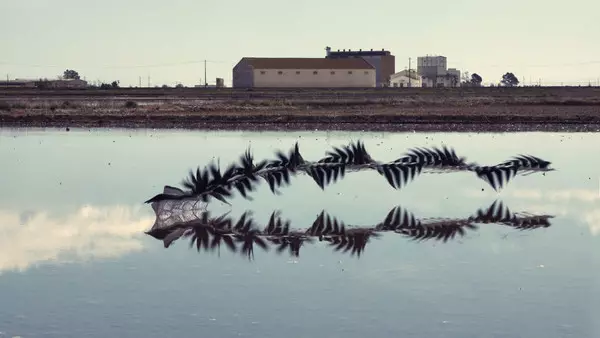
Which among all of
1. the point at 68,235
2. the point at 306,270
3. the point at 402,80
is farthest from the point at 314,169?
the point at 402,80

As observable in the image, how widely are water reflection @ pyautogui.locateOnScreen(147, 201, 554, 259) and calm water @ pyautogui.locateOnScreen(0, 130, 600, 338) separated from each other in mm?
230

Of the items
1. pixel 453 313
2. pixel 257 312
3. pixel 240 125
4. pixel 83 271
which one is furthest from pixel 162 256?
pixel 240 125

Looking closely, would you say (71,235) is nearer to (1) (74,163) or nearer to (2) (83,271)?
(2) (83,271)

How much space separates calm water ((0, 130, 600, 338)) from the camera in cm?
896

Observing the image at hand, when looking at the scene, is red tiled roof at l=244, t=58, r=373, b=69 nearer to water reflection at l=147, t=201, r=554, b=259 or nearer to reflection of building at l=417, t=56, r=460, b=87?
reflection of building at l=417, t=56, r=460, b=87

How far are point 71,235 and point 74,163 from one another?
36.5ft

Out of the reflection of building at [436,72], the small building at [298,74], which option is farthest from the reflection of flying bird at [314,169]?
the reflection of building at [436,72]

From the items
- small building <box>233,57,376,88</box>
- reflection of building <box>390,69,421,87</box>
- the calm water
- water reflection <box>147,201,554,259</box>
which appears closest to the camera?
the calm water

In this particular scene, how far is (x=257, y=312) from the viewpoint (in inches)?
368

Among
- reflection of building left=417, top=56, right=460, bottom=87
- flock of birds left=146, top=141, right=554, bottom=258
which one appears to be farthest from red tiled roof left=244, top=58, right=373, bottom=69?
flock of birds left=146, top=141, right=554, bottom=258

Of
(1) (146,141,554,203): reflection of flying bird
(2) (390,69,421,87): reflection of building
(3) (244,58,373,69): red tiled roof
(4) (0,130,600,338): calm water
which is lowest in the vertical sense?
(4) (0,130,600,338): calm water

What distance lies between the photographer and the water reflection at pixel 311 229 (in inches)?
516

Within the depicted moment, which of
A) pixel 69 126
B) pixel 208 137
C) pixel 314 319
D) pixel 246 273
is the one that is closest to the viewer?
pixel 314 319

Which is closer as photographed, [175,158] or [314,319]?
[314,319]
